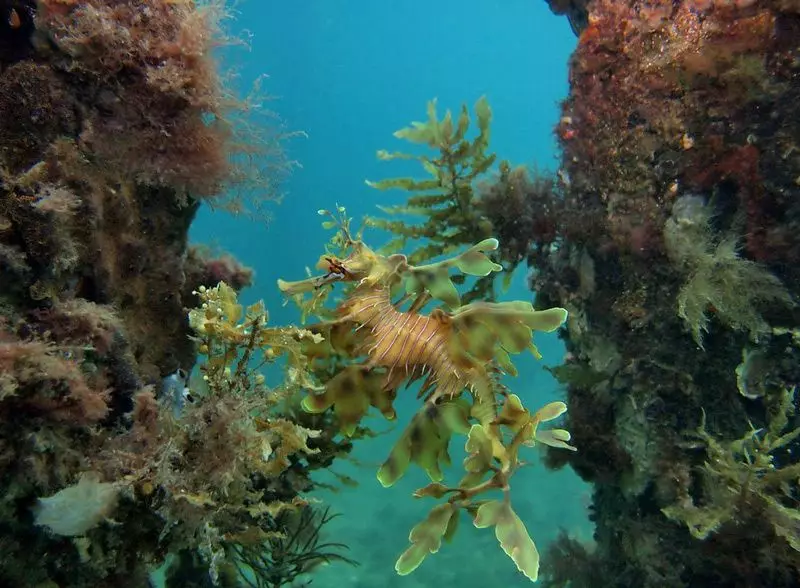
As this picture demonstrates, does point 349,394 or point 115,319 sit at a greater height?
point 115,319

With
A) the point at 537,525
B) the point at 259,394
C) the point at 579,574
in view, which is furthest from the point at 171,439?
the point at 537,525

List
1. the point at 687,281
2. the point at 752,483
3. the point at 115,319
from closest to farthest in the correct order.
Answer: the point at 115,319 → the point at 752,483 → the point at 687,281

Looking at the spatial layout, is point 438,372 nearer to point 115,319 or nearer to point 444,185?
point 115,319

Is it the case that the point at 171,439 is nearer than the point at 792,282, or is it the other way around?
the point at 171,439

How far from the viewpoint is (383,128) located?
253 feet

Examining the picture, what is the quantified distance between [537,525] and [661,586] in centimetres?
865

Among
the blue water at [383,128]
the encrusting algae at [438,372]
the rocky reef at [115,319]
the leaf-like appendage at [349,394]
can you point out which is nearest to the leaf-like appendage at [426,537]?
the encrusting algae at [438,372]

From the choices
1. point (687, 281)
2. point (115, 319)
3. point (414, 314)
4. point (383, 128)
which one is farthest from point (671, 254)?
point (383, 128)

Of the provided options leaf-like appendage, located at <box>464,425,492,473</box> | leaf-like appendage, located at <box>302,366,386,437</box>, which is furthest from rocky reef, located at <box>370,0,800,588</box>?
leaf-like appendage, located at <box>464,425,492,473</box>

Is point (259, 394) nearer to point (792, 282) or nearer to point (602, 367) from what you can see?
point (602, 367)

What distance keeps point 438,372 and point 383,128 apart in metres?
79.6

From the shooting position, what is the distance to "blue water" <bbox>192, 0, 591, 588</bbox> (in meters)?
9.89

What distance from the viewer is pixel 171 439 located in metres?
1.88

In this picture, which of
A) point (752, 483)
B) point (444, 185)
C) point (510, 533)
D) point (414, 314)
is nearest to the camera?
point (510, 533)
